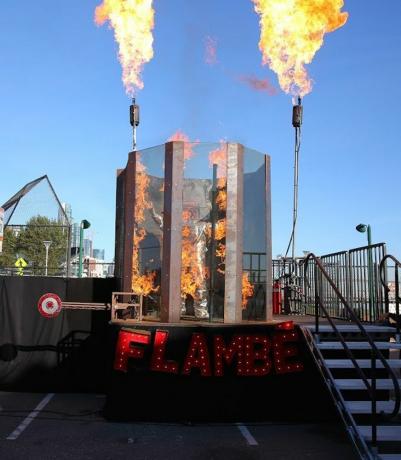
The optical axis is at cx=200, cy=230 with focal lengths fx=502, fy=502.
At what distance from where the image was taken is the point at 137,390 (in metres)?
8.16

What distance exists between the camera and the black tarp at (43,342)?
10.7 metres

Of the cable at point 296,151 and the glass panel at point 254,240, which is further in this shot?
the cable at point 296,151

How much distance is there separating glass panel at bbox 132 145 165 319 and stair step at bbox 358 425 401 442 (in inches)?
165

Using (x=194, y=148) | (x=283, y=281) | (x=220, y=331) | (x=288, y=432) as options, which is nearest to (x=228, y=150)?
(x=194, y=148)

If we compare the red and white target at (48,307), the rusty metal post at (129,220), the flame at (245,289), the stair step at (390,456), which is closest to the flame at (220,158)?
the rusty metal post at (129,220)

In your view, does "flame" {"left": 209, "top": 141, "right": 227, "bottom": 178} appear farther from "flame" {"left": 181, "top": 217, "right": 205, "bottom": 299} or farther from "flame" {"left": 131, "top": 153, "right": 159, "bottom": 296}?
Result: "flame" {"left": 131, "top": 153, "right": 159, "bottom": 296}

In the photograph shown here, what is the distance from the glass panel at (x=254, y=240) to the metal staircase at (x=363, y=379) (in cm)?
114

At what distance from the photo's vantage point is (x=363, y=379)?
5922 mm

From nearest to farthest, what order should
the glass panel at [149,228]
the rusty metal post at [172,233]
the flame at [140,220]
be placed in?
1. the rusty metal post at [172,233]
2. the glass panel at [149,228]
3. the flame at [140,220]

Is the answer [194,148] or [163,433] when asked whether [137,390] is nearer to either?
[163,433]

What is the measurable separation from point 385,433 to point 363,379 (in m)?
0.69

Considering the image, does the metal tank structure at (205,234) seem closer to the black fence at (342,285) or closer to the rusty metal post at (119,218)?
the black fence at (342,285)

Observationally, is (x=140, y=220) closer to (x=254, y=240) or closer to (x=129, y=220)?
(x=129, y=220)

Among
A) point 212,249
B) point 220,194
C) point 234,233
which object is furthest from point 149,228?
point 234,233
